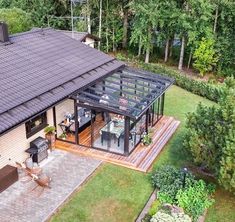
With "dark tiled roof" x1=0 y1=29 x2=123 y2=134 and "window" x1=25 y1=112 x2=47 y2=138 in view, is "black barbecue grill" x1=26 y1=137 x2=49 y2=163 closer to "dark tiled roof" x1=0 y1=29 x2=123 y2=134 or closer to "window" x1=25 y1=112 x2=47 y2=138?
"window" x1=25 y1=112 x2=47 y2=138

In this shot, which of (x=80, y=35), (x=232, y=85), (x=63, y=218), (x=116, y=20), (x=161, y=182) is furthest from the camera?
(x=116, y=20)

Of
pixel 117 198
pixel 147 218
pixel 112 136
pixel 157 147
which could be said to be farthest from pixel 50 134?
pixel 147 218

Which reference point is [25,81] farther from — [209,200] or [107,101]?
[209,200]

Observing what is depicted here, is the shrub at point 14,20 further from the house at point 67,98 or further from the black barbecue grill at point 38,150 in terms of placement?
the black barbecue grill at point 38,150

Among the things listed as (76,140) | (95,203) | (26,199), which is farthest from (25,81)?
(95,203)

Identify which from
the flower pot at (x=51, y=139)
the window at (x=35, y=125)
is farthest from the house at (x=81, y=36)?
the flower pot at (x=51, y=139)

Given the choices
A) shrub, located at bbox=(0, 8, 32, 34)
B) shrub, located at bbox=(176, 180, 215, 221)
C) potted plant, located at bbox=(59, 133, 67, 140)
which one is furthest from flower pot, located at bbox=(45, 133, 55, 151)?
shrub, located at bbox=(0, 8, 32, 34)
